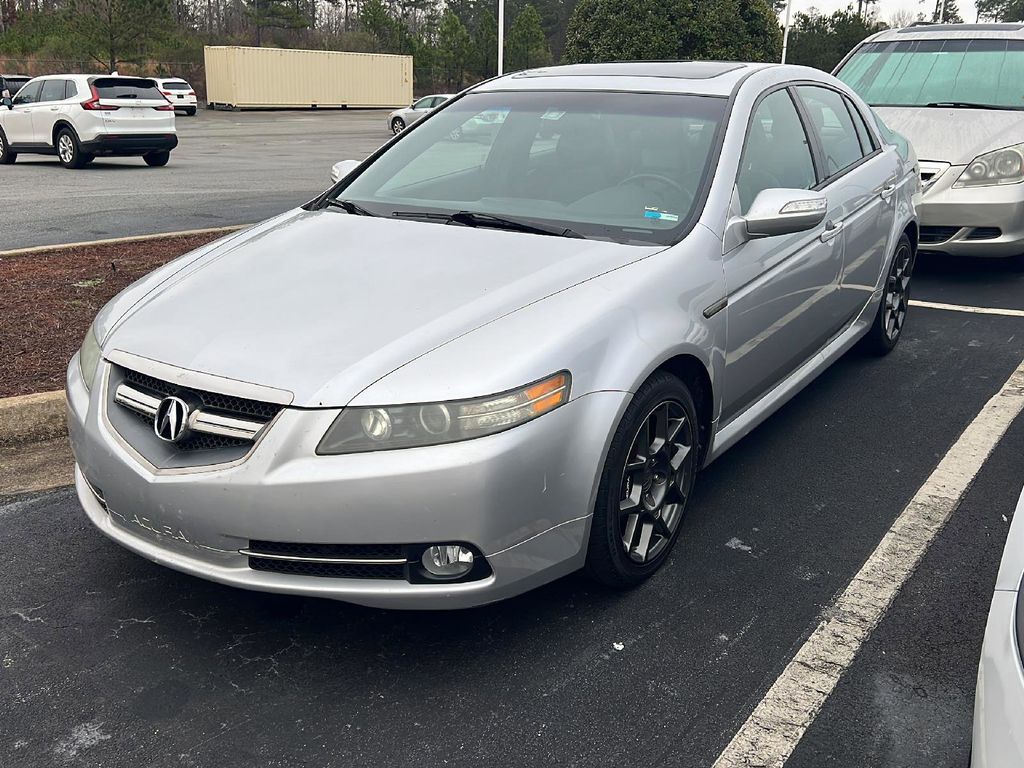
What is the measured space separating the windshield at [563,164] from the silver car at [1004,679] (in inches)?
69.4

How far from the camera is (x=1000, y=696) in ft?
5.66

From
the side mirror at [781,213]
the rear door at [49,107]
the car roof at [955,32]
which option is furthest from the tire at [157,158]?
the side mirror at [781,213]

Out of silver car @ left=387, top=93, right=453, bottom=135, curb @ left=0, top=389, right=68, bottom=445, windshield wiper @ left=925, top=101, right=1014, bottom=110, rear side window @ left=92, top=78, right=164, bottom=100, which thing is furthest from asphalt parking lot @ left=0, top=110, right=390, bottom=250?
windshield wiper @ left=925, top=101, right=1014, bottom=110

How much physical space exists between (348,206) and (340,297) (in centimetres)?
111

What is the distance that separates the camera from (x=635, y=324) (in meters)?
3.01

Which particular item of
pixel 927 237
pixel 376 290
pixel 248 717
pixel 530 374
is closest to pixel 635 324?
pixel 530 374

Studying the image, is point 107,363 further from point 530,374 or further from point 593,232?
point 593,232

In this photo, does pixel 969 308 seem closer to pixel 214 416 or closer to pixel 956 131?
pixel 956 131

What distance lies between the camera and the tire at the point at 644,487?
9.55 feet

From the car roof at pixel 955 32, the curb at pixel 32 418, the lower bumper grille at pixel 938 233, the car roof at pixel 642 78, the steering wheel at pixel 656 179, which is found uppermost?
the car roof at pixel 955 32

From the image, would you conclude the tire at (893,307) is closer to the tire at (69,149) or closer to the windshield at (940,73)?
the windshield at (940,73)

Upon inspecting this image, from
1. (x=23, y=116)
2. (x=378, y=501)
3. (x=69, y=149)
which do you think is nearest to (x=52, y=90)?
(x=23, y=116)

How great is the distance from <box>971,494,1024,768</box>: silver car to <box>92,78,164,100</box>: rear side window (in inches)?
686

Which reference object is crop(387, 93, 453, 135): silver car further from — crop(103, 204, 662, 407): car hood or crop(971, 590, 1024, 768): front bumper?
crop(971, 590, 1024, 768): front bumper
